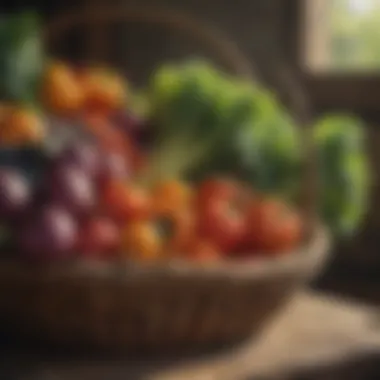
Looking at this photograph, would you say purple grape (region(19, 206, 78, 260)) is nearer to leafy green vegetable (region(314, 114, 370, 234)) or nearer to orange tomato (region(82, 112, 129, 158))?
orange tomato (region(82, 112, 129, 158))

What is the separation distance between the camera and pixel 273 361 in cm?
80

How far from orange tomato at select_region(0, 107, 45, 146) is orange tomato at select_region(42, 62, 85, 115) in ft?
0.19

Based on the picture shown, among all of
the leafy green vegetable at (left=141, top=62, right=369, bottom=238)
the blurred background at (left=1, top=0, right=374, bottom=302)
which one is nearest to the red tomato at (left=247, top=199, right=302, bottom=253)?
the leafy green vegetable at (left=141, top=62, right=369, bottom=238)

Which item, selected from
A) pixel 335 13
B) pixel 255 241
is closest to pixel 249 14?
pixel 335 13

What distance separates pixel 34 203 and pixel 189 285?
0.49 ft

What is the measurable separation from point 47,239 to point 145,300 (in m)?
0.09

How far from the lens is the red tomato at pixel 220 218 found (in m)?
0.82

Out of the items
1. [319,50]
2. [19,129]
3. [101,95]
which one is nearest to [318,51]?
[319,50]

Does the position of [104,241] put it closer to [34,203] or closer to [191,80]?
[34,203]

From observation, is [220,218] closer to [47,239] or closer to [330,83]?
[47,239]

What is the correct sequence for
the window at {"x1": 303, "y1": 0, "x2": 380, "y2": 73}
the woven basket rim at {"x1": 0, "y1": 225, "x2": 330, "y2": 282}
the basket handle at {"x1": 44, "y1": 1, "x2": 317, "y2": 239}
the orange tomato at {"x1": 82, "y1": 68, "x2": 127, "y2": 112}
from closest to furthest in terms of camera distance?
the woven basket rim at {"x1": 0, "y1": 225, "x2": 330, "y2": 282}, the basket handle at {"x1": 44, "y1": 1, "x2": 317, "y2": 239}, the orange tomato at {"x1": 82, "y1": 68, "x2": 127, "y2": 112}, the window at {"x1": 303, "y1": 0, "x2": 380, "y2": 73}

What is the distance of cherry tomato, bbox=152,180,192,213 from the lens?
82cm

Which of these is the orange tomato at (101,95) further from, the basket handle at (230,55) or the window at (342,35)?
the window at (342,35)

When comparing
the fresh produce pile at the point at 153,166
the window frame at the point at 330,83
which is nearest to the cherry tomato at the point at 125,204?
the fresh produce pile at the point at 153,166
